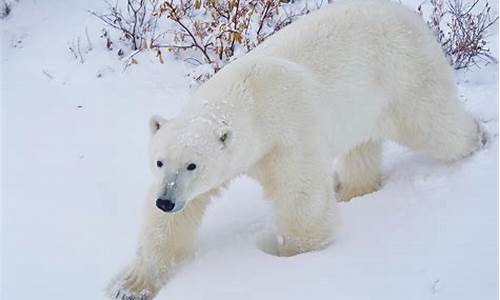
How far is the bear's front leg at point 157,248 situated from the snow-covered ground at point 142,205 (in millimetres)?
104

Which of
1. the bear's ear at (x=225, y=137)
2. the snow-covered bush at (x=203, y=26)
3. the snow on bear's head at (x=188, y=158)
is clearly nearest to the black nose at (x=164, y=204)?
the snow on bear's head at (x=188, y=158)

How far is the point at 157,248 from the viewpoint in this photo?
3.45 m

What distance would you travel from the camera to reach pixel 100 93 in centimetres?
553

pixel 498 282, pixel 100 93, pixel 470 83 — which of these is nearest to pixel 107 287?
pixel 498 282

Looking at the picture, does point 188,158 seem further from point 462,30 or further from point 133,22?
point 133,22

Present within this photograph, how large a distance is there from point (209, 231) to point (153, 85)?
202 centimetres

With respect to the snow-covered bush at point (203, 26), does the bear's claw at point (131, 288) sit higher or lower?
lower

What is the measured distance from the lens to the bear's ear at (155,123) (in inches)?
129

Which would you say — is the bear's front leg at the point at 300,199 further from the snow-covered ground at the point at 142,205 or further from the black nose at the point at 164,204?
the black nose at the point at 164,204

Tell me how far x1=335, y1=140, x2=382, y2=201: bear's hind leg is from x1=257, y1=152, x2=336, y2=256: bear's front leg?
2.32ft

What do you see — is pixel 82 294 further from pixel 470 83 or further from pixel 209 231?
pixel 470 83

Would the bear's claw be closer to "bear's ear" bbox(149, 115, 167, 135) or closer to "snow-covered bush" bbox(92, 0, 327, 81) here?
"bear's ear" bbox(149, 115, 167, 135)

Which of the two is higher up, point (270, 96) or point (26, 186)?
point (270, 96)

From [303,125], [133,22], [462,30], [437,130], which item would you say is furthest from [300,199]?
[133,22]
